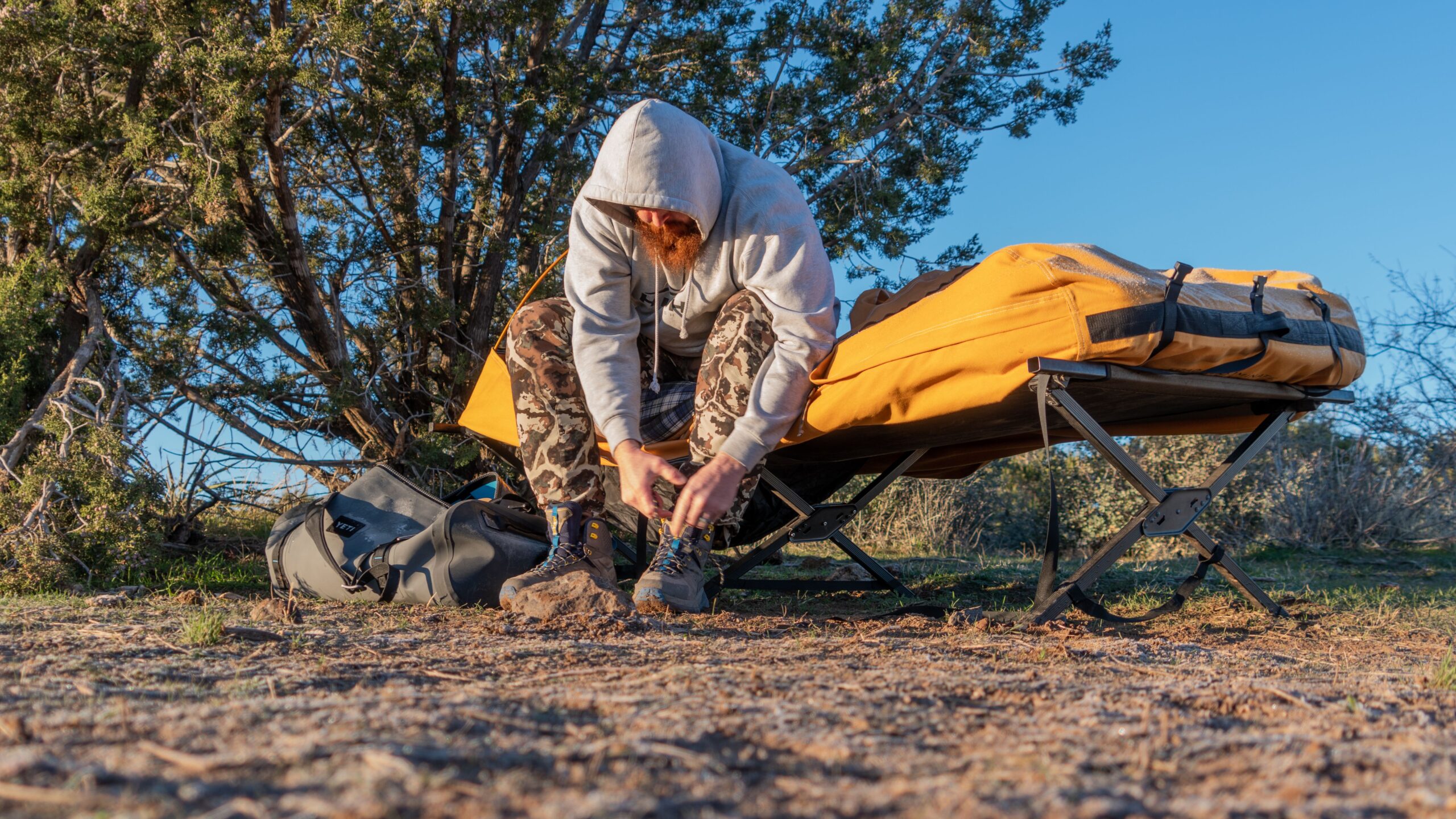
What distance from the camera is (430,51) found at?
4.51 metres

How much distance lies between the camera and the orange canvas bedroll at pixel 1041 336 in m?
2.17

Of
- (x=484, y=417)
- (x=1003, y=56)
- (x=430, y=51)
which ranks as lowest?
(x=484, y=417)

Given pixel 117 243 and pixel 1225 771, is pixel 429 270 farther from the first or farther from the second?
pixel 1225 771

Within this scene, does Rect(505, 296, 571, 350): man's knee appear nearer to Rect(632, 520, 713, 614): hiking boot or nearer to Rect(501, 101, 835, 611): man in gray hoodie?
Rect(501, 101, 835, 611): man in gray hoodie

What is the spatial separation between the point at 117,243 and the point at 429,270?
4.99ft

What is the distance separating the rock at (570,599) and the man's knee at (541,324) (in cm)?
73

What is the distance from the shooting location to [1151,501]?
260 cm


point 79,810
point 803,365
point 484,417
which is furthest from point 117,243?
point 79,810

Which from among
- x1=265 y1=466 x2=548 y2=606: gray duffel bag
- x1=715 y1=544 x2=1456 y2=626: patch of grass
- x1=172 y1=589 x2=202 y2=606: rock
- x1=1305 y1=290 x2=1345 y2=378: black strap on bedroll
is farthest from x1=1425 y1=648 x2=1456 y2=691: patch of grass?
x1=172 y1=589 x2=202 y2=606: rock

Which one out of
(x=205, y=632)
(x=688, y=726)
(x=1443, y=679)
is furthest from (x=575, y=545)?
(x=1443, y=679)

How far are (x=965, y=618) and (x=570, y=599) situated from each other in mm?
905

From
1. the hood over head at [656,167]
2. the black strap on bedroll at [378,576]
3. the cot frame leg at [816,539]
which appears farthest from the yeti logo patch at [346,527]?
the hood over head at [656,167]

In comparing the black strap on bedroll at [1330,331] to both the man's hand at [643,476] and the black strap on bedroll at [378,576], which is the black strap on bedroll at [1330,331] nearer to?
the man's hand at [643,476]

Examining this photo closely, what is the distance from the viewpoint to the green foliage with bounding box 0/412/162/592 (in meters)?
2.80
